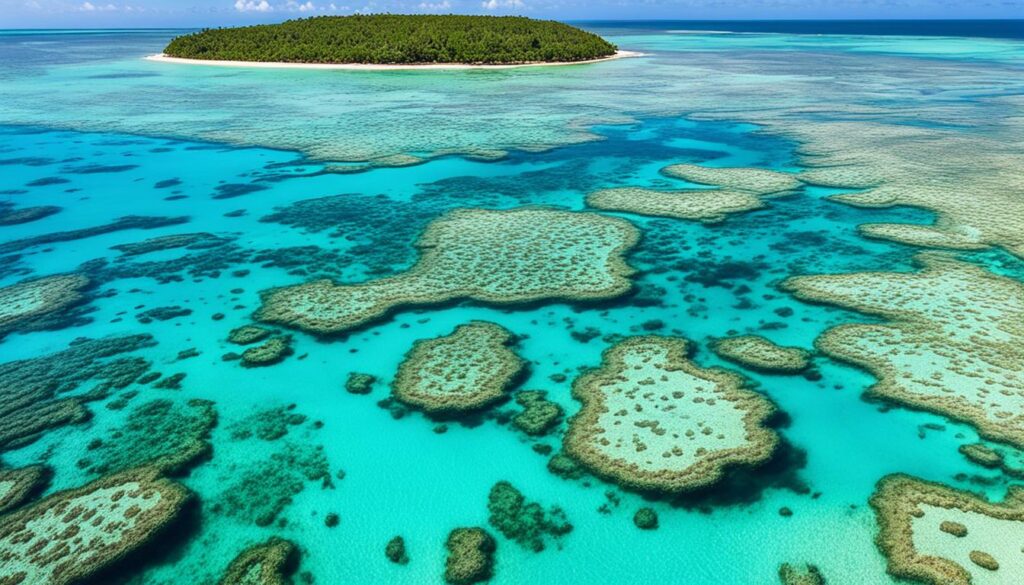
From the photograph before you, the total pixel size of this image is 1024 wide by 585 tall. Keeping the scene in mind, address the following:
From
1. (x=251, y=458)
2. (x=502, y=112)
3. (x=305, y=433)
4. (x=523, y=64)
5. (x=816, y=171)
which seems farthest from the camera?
(x=523, y=64)

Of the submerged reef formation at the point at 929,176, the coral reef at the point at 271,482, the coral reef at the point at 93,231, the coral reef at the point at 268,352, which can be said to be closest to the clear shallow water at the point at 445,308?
the coral reef at the point at 271,482

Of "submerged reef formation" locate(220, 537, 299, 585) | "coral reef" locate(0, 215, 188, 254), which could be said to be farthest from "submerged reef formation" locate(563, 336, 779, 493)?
"coral reef" locate(0, 215, 188, 254)

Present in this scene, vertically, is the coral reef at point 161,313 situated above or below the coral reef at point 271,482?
above

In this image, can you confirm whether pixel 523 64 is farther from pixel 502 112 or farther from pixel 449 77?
pixel 502 112

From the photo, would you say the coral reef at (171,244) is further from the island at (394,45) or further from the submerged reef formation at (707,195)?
the island at (394,45)

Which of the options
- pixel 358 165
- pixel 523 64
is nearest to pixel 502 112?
pixel 358 165

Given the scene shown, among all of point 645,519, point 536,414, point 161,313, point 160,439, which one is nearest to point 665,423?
Result: point 645,519

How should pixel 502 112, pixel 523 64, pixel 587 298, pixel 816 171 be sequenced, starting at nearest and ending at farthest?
pixel 587 298, pixel 816 171, pixel 502 112, pixel 523 64

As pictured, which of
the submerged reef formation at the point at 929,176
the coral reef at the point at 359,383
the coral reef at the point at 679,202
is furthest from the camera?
the coral reef at the point at 679,202
